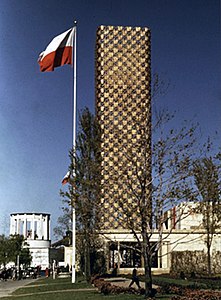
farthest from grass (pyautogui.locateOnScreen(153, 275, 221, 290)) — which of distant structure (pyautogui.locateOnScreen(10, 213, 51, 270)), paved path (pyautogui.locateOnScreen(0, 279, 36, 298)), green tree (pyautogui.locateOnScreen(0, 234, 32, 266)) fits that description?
distant structure (pyautogui.locateOnScreen(10, 213, 51, 270))

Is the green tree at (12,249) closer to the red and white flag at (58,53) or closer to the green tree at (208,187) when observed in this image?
the green tree at (208,187)

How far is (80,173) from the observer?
30719 millimetres

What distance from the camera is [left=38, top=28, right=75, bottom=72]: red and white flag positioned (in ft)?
88.0

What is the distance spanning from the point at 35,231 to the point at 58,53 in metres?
58.8

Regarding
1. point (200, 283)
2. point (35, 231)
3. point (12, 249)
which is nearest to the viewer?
point (200, 283)

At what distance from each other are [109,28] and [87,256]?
3771cm

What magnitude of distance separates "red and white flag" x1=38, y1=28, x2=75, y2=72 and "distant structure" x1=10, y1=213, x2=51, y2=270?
5262 centimetres

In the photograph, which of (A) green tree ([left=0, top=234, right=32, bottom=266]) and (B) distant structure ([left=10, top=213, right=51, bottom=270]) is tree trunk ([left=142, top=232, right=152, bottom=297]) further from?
(B) distant structure ([left=10, top=213, right=51, bottom=270])

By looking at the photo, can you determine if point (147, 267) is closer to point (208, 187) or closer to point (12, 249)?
point (208, 187)

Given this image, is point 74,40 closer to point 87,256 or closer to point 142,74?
point 87,256

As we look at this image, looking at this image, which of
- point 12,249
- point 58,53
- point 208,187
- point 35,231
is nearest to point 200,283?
point 208,187

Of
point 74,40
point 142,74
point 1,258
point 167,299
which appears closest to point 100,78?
point 142,74

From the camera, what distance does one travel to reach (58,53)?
2800 cm

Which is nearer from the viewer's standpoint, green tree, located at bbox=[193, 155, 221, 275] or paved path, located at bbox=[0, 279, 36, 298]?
green tree, located at bbox=[193, 155, 221, 275]
